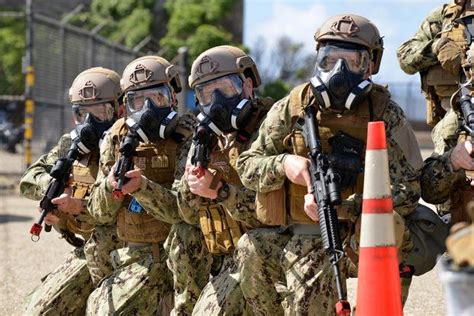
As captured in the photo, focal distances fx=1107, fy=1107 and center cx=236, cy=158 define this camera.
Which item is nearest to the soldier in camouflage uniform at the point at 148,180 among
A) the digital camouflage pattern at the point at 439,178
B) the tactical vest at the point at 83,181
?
the tactical vest at the point at 83,181

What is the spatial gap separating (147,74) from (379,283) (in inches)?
102

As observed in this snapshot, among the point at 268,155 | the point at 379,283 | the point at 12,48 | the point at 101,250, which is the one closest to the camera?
the point at 379,283

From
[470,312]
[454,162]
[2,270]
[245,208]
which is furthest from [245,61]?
[2,270]

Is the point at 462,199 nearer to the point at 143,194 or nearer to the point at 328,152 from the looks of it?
the point at 328,152

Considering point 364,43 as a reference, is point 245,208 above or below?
below

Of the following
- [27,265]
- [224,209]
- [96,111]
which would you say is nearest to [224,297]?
[224,209]

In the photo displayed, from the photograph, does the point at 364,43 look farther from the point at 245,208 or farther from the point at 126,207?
the point at 126,207

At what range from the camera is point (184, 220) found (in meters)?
6.61

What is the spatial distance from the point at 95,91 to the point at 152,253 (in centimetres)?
135

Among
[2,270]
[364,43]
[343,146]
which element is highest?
[364,43]

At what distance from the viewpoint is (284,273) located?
5680 millimetres

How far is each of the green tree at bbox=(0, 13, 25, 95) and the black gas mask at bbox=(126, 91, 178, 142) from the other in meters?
25.4

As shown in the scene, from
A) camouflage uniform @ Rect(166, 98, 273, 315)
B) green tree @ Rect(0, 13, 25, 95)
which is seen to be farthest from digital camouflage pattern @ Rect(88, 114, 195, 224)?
green tree @ Rect(0, 13, 25, 95)

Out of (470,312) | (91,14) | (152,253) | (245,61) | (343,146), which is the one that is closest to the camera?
(470,312)
